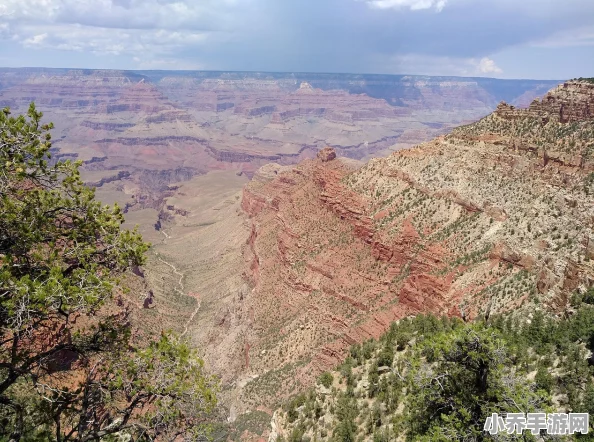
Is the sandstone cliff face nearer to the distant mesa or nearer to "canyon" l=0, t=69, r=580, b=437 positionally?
"canyon" l=0, t=69, r=580, b=437

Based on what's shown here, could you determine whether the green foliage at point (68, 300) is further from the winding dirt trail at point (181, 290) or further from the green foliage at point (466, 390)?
the winding dirt trail at point (181, 290)

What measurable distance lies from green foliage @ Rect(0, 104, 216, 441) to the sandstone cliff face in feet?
57.4

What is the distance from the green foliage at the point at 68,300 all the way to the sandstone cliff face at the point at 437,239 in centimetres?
1749

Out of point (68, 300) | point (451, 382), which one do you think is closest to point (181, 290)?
point (68, 300)

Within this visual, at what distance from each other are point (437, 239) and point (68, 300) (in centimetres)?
3405

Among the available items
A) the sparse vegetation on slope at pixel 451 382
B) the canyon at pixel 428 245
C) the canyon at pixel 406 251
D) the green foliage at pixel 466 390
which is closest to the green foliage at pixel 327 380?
the sparse vegetation on slope at pixel 451 382

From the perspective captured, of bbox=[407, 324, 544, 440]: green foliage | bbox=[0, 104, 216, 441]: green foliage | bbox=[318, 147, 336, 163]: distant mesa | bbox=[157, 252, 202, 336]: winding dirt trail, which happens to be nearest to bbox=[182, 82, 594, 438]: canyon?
bbox=[157, 252, 202, 336]: winding dirt trail

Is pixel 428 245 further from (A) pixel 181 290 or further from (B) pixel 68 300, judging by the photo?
(A) pixel 181 290

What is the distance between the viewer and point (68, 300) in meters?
9.39

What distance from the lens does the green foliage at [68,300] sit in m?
9.16

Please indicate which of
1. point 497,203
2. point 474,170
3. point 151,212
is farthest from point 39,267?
point 151,212

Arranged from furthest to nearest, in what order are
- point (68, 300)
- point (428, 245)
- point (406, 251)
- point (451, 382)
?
1. point (406, 251)
2. point (428, 245)
3. point (451, 382)
4. point (68, 300)

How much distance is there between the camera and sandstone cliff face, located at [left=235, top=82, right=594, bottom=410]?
2906 cm

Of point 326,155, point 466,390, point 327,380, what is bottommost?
point 327,380
